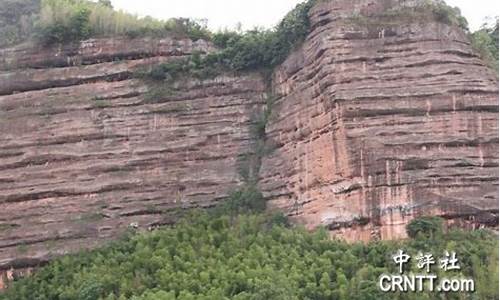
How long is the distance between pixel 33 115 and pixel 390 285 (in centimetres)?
1527

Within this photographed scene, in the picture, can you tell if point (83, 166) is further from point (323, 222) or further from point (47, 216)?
point (323, 222)

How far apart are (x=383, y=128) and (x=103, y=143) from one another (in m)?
9.00

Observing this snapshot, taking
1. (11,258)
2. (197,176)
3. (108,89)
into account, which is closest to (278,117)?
(197,176)

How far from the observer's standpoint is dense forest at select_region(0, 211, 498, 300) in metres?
29.6

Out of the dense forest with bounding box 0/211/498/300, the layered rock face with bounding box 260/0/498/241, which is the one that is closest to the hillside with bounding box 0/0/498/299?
the layered rock face with bounding box 260/0/498/241

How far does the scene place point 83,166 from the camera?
37.5m

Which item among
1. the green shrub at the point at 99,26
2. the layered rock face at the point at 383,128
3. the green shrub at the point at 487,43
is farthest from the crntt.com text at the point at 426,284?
the green shrub at the point at 99,26

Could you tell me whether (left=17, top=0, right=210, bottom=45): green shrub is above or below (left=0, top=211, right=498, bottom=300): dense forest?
above

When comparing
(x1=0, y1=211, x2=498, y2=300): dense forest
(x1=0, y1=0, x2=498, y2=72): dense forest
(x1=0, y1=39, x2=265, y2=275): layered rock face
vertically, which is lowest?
(x1=0, y1=211, x2=498, y2=300): dense forest

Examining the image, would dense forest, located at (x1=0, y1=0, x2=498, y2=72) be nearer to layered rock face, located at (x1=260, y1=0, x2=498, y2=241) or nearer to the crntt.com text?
layered rock face, located at (x1=260, y1=0, x2=498, y2=241)

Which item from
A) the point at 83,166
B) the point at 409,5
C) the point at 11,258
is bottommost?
the point at 11,258

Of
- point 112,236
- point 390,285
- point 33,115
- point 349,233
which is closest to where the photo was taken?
point 390,285

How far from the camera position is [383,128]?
33844 millimetres

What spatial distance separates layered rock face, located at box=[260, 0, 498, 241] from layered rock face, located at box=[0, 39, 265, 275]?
6.86 feet
